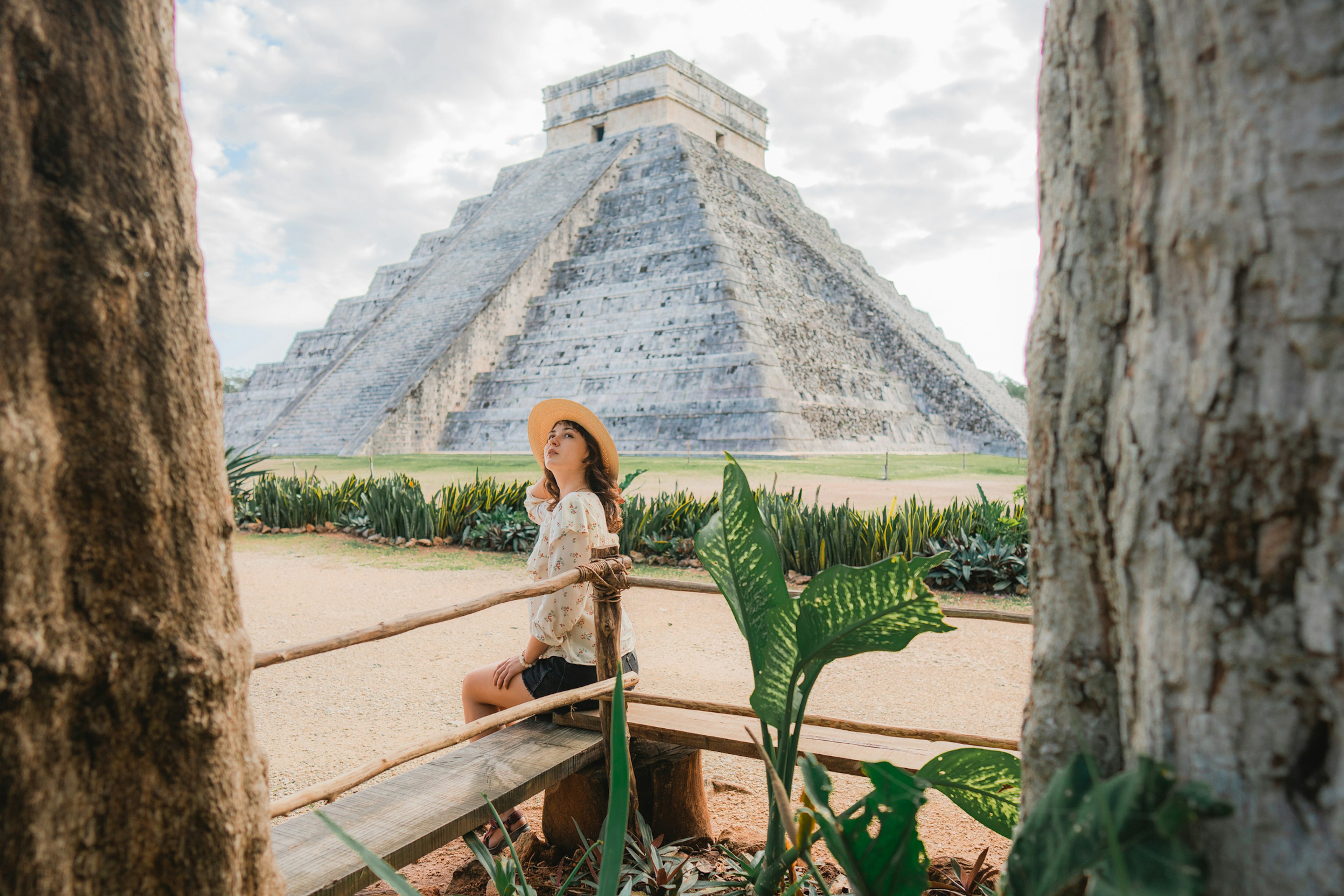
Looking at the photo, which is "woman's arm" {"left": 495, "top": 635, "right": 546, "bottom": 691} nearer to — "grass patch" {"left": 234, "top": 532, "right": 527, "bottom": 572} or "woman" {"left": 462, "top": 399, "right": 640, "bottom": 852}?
"woman" {"left": 462, "top": 399, "right": 640, "bottom": 852}

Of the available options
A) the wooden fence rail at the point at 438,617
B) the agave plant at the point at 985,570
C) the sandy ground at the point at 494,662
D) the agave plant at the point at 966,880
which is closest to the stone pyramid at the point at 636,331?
the agave plant at the point at 985,570

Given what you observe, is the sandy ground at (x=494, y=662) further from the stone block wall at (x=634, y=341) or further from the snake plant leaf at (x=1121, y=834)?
the stone block wall at (x=634, y=341)

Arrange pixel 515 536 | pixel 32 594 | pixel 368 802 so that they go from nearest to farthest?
pixel 32 594
pixel 368 802
pixel 515 536

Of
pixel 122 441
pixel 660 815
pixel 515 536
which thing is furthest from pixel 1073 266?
pixel 515 536

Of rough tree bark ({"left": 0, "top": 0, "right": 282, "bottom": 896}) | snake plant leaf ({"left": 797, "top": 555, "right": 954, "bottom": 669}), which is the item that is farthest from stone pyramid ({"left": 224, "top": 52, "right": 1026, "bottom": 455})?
rough tree bark ({"left": 0, "top": 0, "right": 282, "bottom": 896})

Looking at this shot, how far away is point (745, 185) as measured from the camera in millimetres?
25141

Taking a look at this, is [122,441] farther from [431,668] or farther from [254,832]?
[431,668]

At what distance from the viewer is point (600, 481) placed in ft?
8.41

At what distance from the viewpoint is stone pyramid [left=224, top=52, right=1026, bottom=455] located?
17500mm

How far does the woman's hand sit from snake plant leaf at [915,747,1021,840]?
1.32 meters

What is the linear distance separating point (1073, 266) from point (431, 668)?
3943mm

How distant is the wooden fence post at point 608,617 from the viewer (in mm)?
2166

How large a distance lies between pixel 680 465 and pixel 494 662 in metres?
9.21

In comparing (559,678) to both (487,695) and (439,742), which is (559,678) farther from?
(439,742)
